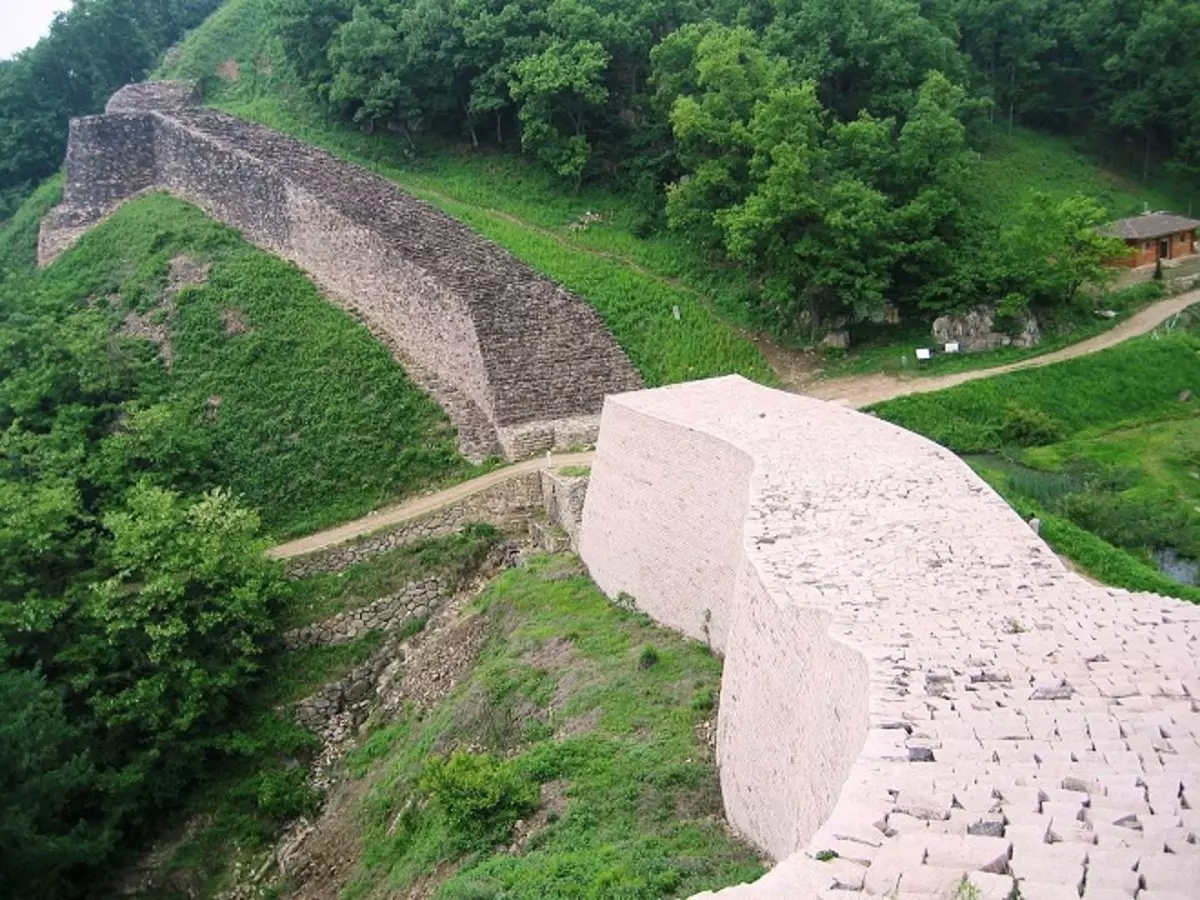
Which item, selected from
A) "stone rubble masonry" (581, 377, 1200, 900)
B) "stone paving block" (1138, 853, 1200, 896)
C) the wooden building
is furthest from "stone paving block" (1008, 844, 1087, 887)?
the wooden building

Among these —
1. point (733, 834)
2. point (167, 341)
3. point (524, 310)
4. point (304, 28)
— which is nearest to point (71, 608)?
point (167, 341)

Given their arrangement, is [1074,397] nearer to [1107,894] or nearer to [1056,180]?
[1056,180]

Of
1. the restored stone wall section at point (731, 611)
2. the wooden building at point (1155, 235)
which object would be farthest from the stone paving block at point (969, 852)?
the wooden building at point (1155, 235)

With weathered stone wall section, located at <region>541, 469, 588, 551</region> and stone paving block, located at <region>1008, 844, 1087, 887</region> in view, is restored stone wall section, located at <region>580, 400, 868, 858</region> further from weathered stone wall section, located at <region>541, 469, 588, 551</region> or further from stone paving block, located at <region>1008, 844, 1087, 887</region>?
stone paving block, located at <region>1008, 844, 1087, 887</region>

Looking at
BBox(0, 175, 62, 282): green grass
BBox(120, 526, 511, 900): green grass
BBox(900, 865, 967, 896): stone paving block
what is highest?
BBox(0, 175, 62, 282): green grass

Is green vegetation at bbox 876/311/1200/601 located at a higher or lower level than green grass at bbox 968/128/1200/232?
lower

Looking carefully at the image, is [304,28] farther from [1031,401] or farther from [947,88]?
[1031,401]

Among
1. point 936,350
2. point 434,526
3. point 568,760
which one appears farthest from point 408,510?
point 936,350
